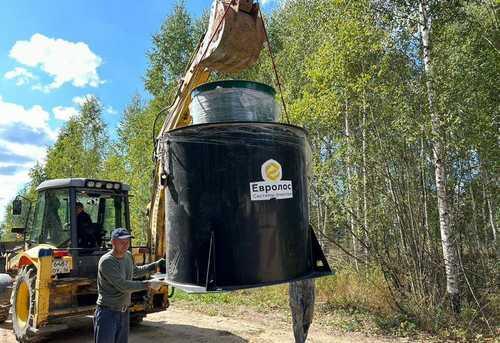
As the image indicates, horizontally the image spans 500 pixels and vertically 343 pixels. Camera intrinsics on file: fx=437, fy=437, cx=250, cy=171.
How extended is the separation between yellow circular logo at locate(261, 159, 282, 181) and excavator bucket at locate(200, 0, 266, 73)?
79.6 inches

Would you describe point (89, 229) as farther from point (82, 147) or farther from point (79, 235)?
point (82, 147)

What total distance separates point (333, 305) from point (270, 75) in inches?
423

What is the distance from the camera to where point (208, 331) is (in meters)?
7.35

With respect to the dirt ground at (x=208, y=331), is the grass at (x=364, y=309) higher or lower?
higher

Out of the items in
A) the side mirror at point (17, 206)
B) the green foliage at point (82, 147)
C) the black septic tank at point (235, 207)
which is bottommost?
the black septic tank at point (235, 207)

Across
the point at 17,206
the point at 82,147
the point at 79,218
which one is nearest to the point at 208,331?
the point at 79,218

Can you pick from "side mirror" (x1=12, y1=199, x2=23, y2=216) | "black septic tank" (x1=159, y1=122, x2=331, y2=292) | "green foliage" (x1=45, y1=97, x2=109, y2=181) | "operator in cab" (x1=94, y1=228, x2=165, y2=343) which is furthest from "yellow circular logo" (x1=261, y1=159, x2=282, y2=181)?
"green foliage" (x1=45, y1=97, x2=109, y2=181)

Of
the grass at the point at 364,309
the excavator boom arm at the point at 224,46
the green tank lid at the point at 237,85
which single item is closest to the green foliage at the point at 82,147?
the grass at the point at 364,309

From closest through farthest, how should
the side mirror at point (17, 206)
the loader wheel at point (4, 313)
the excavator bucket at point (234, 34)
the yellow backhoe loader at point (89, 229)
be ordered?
1. the excavator bucket at point (234, 34)
2. the yellow backhoe loader at point (89, 229)
3. the side mirror at point (17, 206)
4. the loader wheel at point (4, 313)

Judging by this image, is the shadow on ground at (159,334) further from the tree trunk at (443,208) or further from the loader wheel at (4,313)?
the tree trunk at (443,208)

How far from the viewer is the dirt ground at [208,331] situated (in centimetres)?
682

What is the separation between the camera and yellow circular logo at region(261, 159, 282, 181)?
116 inches

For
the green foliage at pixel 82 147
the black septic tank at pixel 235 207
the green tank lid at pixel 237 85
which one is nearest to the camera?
the black septic tank at pixel 235 207

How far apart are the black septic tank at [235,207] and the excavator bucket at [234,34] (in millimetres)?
1843
